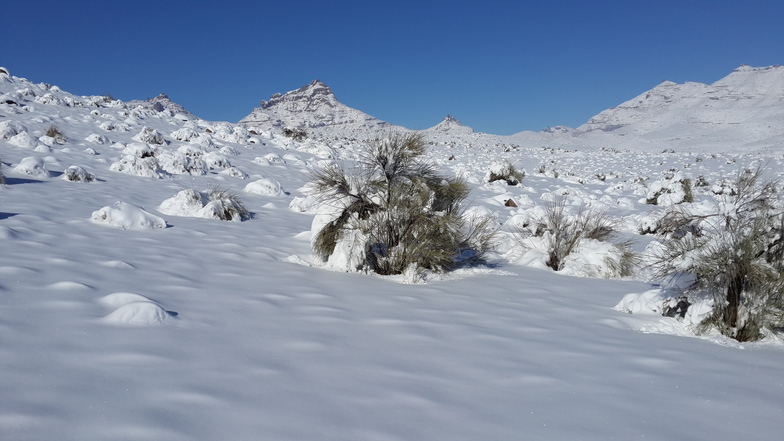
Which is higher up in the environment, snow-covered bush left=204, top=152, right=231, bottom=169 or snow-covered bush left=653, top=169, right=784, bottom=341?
snow-covered bush left=204, top=152, right=231, bottom=169

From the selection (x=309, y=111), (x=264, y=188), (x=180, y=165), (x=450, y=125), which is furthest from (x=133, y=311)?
(x=309, y=111)

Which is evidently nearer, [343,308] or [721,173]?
[343,308]

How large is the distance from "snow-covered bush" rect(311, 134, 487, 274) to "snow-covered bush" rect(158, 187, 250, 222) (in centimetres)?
240

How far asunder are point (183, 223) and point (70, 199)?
1.75 metres

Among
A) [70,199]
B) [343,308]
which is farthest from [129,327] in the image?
[70,199]

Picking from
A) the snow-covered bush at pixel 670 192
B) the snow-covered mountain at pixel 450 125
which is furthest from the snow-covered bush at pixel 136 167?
the snow-covered mountain at pixel 450 125

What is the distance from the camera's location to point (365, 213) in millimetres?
5492

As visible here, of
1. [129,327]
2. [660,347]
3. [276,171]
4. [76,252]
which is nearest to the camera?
[129,327]

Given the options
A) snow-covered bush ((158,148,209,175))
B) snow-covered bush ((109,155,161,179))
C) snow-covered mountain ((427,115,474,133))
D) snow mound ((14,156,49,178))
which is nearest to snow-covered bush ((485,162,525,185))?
snow-covered bush ((158,148,209,175))

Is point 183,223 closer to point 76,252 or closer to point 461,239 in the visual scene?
point 76,252

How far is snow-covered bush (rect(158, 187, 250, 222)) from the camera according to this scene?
7.14 metres

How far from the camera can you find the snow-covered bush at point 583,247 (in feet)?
20.3

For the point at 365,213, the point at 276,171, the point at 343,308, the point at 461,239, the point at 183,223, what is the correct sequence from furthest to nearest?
1. the point at 276,171
2. the point at 183,223
3. the point at 461,239
4. the point at 365,213
5. the point at 343,308

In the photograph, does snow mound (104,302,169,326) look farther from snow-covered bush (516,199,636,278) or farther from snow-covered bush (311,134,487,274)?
snow-covered bush (516,199,636,278)
